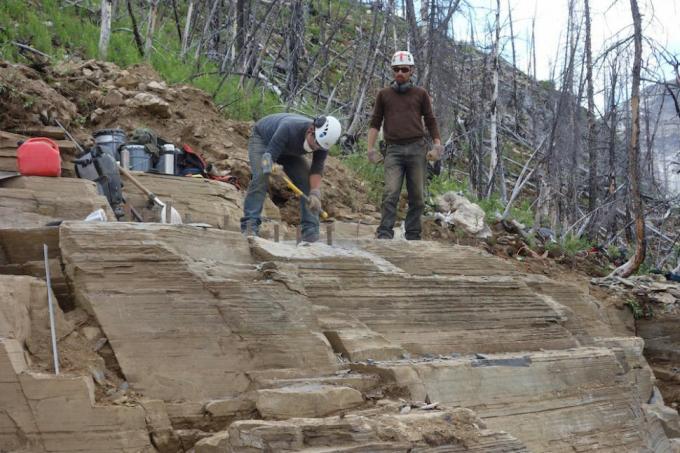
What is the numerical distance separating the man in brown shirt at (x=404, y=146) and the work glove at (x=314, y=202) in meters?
1.01

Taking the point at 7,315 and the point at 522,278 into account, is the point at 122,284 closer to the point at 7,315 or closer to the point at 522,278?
the point at 7,315

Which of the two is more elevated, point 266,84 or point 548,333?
point 266,84

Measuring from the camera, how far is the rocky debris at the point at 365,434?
14.9ft

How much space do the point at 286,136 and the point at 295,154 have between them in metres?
0.33

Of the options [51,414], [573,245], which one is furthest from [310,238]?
[573,245]

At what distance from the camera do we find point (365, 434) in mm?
4684

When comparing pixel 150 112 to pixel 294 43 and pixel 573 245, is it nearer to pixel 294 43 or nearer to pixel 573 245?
pixel 294 43

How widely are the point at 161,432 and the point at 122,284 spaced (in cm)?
99

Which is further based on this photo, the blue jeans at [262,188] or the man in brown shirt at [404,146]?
the man in brown shirt at [404,146]

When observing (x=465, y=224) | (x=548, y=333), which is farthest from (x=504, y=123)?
(x=548, y=333)

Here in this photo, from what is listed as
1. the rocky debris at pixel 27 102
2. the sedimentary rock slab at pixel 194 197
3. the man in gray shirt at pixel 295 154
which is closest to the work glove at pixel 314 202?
the man in gray shirt at pixel 295 154

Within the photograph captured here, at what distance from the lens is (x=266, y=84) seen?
14109 mm

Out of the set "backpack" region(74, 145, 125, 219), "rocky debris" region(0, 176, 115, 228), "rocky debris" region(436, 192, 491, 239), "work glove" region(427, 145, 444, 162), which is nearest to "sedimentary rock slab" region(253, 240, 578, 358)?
"work glove" region(427, 145, 444, 162)

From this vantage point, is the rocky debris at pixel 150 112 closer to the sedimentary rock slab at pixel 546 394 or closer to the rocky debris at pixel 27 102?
the rocky debris at pixel 27 102
